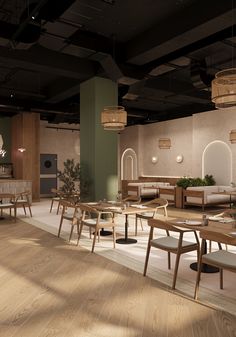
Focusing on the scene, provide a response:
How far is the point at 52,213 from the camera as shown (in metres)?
9.23

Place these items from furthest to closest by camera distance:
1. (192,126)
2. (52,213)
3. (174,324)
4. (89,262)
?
(192,126) → (52,213) → (89,262) → (174,324)

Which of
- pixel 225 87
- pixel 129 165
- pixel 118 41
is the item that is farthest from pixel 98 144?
pixel 129 165

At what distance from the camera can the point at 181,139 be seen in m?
13.6

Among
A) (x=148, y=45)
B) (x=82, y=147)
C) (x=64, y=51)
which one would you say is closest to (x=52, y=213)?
(x=82, y=147)

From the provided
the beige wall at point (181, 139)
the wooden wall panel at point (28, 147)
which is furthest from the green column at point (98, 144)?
the beige wall at point (181, 139)

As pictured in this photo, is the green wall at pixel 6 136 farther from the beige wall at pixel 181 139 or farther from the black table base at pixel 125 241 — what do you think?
the black table base at pixel 125 241

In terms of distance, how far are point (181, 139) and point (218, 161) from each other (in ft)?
7.73

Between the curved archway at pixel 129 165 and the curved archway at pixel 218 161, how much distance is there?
14.7 ft

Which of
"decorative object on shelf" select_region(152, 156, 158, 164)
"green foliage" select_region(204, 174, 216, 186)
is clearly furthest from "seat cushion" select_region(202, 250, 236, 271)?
"decorative object on shelf" select_region(152, 156, 158, 164)

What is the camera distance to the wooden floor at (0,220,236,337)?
2654 millimetres

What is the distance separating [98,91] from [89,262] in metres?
4.50

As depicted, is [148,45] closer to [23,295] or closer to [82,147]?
[82,147]

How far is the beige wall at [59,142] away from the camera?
48.5 ft

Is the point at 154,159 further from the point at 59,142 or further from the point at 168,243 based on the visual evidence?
the point at 168,243
